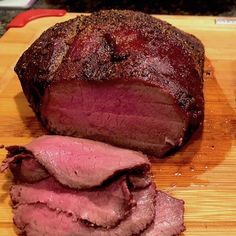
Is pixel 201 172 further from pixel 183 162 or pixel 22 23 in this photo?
pixel 22 23

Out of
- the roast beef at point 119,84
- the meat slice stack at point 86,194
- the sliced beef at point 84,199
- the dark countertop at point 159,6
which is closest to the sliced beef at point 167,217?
the meat slice stack at point 86,194

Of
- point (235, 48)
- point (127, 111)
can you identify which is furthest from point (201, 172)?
point (235, 48)

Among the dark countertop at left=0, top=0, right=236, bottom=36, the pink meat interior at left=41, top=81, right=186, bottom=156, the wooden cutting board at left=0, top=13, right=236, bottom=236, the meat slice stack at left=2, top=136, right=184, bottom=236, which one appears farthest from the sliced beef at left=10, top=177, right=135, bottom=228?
the dark countertop at left=0, top=0, right=236, bottom=36

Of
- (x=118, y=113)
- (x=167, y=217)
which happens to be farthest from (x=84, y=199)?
(x=118, y=113)

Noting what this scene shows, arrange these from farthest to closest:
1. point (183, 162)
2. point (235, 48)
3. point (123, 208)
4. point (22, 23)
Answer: point (22, 23)
point (235, 48)
point (183, 162)
point (123, 208)

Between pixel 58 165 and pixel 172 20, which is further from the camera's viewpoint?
pixel 172 20

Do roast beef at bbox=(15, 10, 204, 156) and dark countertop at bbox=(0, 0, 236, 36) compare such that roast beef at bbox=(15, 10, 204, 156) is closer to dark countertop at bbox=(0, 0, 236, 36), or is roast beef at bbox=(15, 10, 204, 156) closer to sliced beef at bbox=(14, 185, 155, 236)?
sliced beef at bbox=(14, 185, 155, 236)
